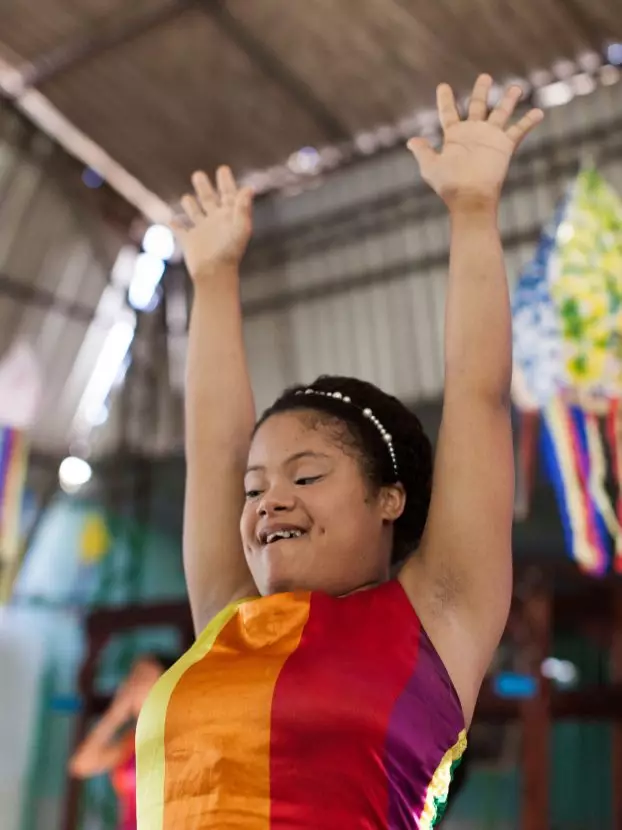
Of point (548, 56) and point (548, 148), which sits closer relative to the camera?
point (548, 56)

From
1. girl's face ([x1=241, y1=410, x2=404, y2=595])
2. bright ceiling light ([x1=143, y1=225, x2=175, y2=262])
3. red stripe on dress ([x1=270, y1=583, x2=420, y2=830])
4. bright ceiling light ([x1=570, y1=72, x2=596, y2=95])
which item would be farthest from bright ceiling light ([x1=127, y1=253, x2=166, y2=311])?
red stripe on dress ([x1=270, y1=583, x2=420, y2=830])

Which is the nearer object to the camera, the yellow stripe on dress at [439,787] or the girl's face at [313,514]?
the yellow stripe on dress at [439,787]

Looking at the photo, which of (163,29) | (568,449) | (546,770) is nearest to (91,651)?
(546,770)

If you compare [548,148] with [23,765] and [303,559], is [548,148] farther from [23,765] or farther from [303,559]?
[23,765]

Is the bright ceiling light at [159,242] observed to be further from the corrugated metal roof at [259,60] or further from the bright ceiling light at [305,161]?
the bright ceiling light at [305,161]

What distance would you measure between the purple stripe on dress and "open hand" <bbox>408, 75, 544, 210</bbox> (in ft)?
1.84

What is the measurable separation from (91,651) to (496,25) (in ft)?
12.3

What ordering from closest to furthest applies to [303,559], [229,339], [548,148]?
[303,559] < [229,339] < [548,148]

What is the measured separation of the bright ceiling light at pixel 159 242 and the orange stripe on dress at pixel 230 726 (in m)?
4.18

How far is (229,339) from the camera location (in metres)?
1.51

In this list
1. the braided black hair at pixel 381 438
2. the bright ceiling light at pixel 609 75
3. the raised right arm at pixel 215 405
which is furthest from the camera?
the bright ceiling light at pixel 609 75

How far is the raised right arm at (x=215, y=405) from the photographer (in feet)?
4.50

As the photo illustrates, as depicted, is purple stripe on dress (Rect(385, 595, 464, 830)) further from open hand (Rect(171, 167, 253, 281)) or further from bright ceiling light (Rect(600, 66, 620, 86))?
bright ceiling light (Rect(600, 66, 620, 86))

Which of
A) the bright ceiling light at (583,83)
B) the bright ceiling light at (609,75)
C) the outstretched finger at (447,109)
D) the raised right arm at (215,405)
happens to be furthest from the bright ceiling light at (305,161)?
the outstretched finger at (447,109)
